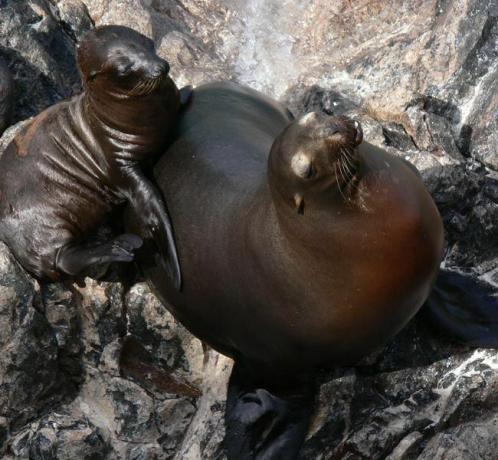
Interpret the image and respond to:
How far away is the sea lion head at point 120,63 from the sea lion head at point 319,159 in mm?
1330

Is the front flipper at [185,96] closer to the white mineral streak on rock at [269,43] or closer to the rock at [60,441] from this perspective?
the white mineral streak on rock at [269,43]

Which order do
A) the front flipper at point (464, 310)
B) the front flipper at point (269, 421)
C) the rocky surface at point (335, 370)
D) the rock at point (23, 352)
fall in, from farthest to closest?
the rock at point (23, 352), the front flipper at point (464, 310), the rocky surface at point (335, 370), the front flipper at point (269, 421)

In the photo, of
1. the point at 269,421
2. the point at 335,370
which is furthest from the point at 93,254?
the point at 335,370

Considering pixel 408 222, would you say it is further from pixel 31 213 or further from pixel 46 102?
pixel 46 102

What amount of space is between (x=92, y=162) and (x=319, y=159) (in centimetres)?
196

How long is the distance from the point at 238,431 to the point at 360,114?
237 centimetres

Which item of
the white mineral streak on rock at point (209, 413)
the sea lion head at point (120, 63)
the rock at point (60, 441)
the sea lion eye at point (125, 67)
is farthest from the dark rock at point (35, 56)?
the white mineral streak on rock at point (209, 413)

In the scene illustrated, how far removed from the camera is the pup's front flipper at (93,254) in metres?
5.25

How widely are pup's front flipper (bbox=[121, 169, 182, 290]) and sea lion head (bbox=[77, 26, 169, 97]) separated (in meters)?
0.52

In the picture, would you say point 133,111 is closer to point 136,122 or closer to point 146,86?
point 136,122

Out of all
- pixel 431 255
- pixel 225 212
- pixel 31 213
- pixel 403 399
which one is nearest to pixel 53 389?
pixel 31 213

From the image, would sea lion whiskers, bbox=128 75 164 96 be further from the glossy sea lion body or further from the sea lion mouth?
the glossy sea lion body

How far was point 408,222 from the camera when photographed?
14.4 feet

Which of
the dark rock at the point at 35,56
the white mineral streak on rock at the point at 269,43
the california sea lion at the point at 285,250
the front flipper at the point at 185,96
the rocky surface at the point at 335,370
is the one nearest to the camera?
the california sea lion at the point at 285,250
